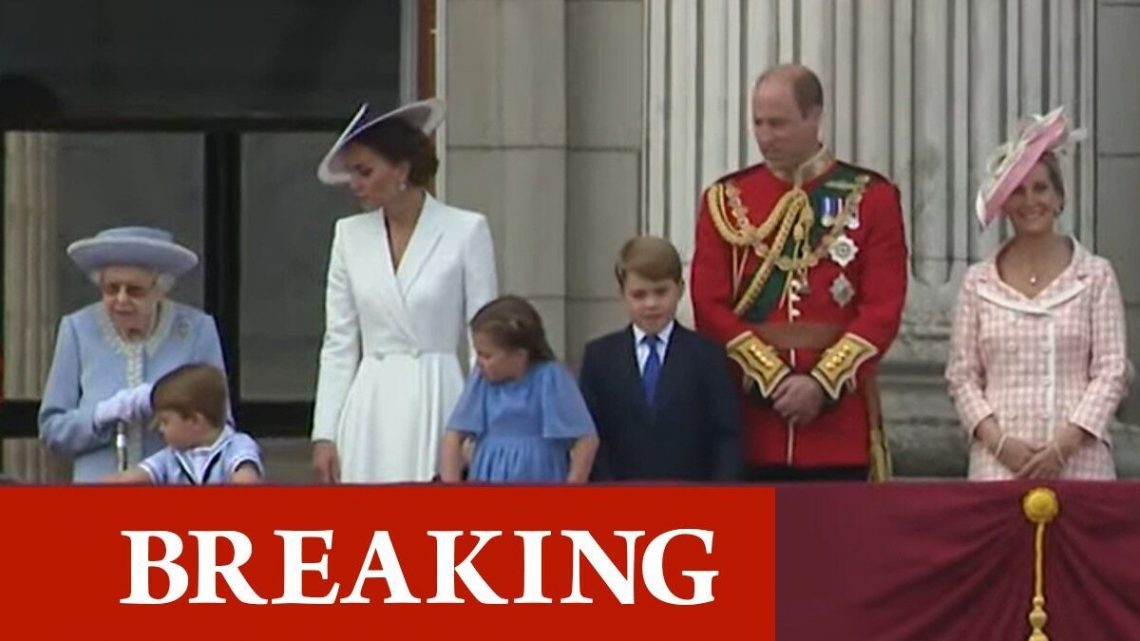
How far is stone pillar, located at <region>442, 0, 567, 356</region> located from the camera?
41.9 feet

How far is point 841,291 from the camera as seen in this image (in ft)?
33.0

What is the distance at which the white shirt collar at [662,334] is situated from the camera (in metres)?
9.90

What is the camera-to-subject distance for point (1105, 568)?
30.2 feet

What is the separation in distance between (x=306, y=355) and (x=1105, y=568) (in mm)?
4849

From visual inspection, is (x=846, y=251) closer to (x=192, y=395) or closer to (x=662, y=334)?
(x=662, y=334)

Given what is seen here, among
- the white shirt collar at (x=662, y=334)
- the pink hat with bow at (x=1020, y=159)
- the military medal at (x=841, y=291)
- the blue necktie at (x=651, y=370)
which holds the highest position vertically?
the pink hat with bow at (x=1020, y=159)

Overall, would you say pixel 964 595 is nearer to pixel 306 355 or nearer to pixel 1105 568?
pixel 1105 568

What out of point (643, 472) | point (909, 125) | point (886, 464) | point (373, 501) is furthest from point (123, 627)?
point (909, 125)

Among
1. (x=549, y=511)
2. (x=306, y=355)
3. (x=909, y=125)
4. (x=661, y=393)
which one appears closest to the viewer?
(x=549, y=511)

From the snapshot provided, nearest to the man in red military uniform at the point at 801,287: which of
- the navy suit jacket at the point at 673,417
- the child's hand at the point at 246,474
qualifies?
the navy suit jacket at the point at 673,417

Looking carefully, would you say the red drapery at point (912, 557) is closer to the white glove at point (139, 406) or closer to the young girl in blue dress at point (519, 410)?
the young girl in blue dress at point (519, 410)

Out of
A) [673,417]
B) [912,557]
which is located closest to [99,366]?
[673,417]

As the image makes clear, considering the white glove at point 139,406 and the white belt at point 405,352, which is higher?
the white belt at point 405,352

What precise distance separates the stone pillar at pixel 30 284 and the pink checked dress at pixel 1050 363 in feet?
14.7
